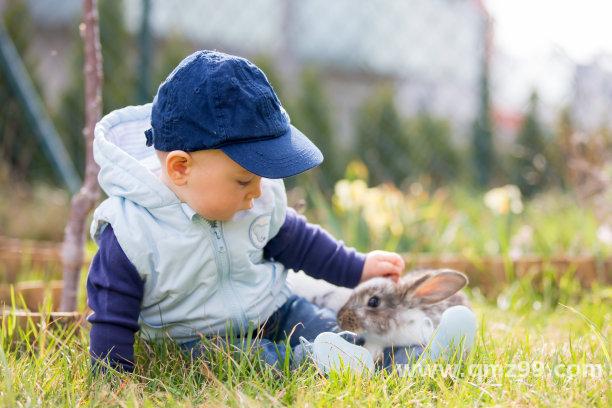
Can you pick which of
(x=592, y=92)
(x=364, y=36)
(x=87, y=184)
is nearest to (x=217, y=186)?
(x=87, y=184)


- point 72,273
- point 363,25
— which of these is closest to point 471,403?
point 72,273

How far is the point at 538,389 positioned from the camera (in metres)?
1.71

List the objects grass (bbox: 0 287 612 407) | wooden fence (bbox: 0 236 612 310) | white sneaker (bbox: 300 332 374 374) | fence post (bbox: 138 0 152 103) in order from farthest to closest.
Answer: fence post (bbox: 138 0 152 103)
wooden fence (bbox: 0 236 612 310)
white sneaker (bbox: 300 332 374 374)
grass (bbox: 0 287 612 407)

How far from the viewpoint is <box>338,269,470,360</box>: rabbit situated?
88.1 inches

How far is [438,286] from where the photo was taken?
227 centimetres

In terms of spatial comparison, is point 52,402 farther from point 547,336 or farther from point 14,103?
point 14,103

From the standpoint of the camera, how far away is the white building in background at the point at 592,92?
22.6ft

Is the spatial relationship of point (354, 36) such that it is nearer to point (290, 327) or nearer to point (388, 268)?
point (388, 268)

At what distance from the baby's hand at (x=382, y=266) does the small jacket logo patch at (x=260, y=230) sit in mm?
382

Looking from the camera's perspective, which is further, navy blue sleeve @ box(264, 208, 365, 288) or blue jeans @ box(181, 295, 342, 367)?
navy blue sleeve @ box(264, 208, 365, 288)

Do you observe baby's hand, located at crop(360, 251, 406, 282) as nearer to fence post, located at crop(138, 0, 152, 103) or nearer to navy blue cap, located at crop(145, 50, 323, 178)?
navy blue cap, located at crop(145, 50, 323, 178)

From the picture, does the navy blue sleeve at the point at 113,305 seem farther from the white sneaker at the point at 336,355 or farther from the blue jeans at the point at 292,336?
the white sneaker at the point at 336,355

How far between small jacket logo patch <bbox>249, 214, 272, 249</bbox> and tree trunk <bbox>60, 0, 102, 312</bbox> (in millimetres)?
676

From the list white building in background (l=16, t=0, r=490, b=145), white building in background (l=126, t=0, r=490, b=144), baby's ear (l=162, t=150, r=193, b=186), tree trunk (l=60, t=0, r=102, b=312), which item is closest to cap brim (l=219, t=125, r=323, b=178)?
baby's ear (l=162, t=150, r=193, b=186)
